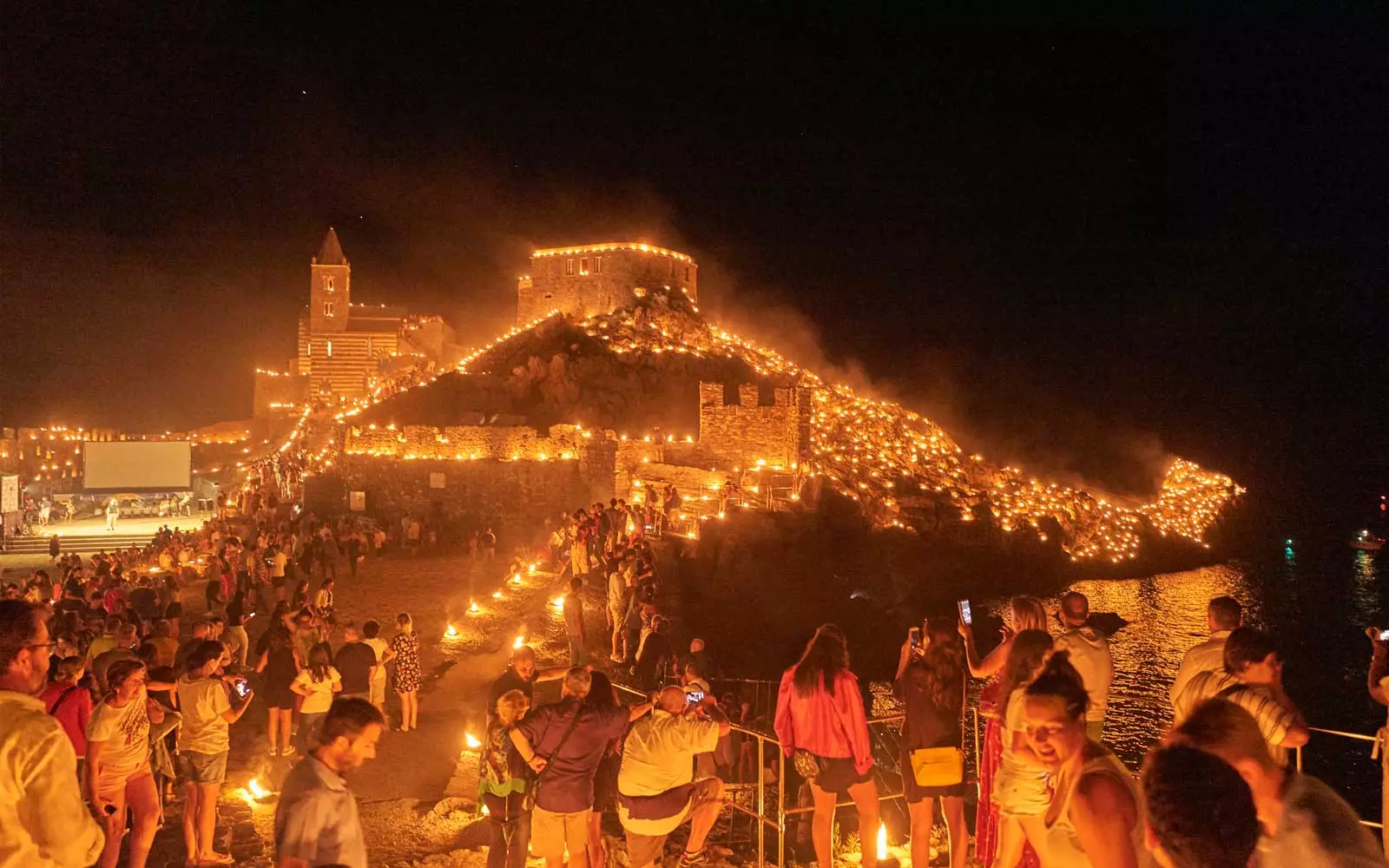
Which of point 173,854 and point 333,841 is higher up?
point 333,841

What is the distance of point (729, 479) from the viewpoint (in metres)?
22.6

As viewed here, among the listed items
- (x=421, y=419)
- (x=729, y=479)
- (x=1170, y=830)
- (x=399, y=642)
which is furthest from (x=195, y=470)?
(x=1170, y=830)

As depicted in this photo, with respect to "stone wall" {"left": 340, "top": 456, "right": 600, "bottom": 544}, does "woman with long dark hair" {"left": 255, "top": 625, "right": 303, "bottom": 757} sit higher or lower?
lower

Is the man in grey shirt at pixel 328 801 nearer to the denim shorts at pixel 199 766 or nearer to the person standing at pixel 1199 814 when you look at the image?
the person standing at pixel 1199 814

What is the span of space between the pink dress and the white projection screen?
39526mm

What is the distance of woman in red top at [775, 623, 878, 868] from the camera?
4809mm

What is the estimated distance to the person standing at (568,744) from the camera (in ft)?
14.8

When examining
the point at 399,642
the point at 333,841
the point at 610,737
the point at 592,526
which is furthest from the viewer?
the point at 592,526

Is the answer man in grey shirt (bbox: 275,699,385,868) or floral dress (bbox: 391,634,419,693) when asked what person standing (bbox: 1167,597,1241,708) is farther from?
floral dress (bbox: 391,634,419,693)

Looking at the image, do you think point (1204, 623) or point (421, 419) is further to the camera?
point (421, 419)

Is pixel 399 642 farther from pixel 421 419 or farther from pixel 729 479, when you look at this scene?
pixel 421 419

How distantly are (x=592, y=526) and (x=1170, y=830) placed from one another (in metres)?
14.2

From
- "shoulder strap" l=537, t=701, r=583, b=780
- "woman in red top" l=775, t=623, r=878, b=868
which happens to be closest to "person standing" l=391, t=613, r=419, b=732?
"shoulder strap" l=537, t=701, r=583, b=780

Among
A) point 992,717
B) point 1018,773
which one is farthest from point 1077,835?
point 992,717
